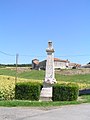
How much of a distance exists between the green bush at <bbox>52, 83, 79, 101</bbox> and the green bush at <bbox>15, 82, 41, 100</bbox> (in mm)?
1209

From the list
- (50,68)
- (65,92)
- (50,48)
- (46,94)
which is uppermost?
(50,48)

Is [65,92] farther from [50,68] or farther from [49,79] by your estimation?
[50,68]

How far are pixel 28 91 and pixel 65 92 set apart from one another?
2257 millimetres

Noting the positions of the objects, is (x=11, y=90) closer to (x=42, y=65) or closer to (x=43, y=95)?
(x=43, y=95)

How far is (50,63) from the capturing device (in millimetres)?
21344

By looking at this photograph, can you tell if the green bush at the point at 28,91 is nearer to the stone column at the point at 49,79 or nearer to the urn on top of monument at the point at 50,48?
the stone column at the point at 49,79

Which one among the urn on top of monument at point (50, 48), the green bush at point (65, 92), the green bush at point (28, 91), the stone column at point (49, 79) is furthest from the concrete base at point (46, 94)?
the urn on top of monument at point (50, 48)

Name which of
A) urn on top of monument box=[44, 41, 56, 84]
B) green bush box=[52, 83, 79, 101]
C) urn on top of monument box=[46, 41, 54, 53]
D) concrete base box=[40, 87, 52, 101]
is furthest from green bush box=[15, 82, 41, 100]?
urn on top of monument box=[46, 41, 54, 53]

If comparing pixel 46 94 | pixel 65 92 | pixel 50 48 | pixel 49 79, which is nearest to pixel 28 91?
pixel 46 94

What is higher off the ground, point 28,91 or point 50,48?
point 50,48

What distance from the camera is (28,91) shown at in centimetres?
2098

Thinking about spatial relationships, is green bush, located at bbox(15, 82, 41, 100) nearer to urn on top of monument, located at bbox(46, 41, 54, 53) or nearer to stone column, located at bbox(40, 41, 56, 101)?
stone column, located at bbox(40, 41, 56, 101)

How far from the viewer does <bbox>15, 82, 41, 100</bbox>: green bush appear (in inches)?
826

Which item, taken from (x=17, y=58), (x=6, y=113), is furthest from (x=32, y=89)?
(x=6, y=113)
